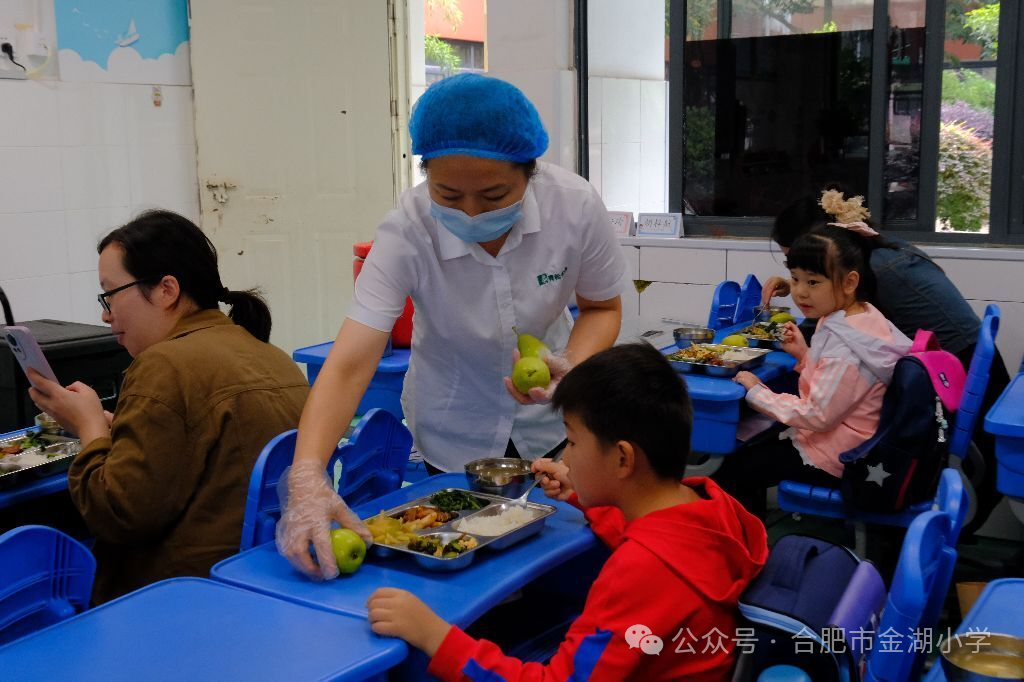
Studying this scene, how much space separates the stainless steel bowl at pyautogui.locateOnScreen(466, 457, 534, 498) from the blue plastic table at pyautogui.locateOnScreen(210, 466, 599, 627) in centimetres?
17

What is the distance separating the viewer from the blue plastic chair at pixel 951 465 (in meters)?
2.75

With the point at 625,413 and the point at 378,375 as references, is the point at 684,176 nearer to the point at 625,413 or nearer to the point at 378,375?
the point at 378,375

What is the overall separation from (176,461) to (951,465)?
2191 mm

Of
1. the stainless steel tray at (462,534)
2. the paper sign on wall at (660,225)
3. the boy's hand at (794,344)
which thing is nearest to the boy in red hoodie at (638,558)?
the stainless steel tray at (462,534)

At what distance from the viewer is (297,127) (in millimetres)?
5191

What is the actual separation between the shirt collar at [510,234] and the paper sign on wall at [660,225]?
8.87 feet

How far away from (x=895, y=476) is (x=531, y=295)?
1.29m

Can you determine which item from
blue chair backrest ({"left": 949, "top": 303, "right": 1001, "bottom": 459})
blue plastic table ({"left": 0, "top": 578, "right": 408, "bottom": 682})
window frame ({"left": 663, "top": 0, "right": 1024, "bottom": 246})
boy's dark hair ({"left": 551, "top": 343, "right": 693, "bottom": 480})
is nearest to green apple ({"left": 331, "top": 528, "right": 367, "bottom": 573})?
blue plastic table ({"left": 0, "top": 578, "right": 408, "bottom": 682})

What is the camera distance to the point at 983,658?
3.95 ft

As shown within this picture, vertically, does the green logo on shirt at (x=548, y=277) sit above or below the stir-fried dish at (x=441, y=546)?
above

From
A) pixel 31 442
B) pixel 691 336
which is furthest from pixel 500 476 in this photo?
pixel 691 336

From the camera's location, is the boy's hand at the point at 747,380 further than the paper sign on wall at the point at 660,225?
No

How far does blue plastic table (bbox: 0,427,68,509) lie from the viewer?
6.72ft

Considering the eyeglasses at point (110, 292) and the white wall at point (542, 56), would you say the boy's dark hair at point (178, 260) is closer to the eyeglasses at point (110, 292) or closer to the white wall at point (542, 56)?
the eyeglasses at point (110, 292)
